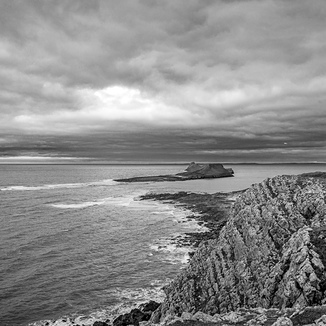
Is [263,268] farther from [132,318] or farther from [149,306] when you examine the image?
[149,306]

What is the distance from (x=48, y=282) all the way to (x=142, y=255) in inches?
533

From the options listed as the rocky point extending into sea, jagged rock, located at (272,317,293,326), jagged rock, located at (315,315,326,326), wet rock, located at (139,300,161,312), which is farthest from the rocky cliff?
wet rock, located at (139,300,161,312)

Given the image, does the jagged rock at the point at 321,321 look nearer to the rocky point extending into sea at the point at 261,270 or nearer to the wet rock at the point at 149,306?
the rocky point extending into sea at the point at 261,270

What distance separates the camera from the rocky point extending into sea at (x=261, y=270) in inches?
627

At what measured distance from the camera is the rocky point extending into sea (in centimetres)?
1593

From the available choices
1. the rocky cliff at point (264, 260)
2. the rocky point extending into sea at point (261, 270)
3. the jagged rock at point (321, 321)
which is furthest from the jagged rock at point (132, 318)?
the jagged rock at point (321, 321)

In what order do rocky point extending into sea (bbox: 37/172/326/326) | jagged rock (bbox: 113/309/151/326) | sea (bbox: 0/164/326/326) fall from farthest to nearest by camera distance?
1. sea (bbox: 0/164/326/326)
2. jagged rock (bbox: 113/309/151/326)
3. rocky point extending into sea (bbox: 37/172/326/326)

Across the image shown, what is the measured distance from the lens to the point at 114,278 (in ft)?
116

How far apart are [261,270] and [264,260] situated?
0.88 meters

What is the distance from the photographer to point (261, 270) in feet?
68.0

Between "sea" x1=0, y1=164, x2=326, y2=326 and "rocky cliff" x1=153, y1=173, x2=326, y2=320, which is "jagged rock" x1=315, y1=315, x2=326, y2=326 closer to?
"rocky cliff" x1=153, y1=173, x2=326, y2=320

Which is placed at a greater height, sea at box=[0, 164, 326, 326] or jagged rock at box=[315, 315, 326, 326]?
jagged rock at box=[315, 315, 326, 326]

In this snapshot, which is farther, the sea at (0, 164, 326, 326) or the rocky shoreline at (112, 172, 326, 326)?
the sea at (0, 164, 326, 326)

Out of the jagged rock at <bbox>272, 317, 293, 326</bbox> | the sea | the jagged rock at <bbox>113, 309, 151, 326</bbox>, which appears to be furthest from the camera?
the sea
